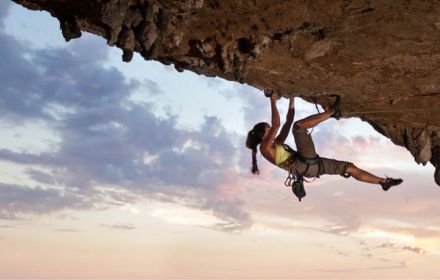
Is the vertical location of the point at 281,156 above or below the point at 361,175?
above

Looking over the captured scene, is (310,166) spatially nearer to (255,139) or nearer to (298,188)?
(298,188)

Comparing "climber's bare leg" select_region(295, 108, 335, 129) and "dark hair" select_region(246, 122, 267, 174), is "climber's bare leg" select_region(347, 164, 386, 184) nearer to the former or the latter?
"climber's bare leg" select_region(295, 108, 335, 129)

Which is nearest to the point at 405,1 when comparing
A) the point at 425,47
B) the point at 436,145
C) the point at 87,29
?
the point at 425,47

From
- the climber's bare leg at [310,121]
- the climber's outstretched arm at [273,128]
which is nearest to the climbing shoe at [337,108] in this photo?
the climber's bare leg at [310,121]

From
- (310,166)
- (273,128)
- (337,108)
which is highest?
(337,108)

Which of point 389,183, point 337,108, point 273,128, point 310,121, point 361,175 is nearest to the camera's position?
point 273,128

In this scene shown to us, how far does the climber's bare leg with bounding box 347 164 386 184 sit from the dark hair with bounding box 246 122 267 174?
1.96 m

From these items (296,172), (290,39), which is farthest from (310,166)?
(290,39)

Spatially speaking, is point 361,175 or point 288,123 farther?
point 361,175

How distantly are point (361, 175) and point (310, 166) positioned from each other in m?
1.13

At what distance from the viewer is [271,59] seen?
7.16 meters

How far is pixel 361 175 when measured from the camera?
350 inches

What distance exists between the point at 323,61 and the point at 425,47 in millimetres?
1519

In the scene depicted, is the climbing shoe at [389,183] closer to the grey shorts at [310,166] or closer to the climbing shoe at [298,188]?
the grey shorts at [310,166]
